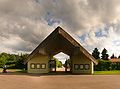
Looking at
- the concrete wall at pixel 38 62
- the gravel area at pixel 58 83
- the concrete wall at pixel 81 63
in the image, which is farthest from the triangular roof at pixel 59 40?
the gravel area at pixel 58 83

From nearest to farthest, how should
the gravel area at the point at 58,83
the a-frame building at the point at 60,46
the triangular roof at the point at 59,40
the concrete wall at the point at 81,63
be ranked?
the gravel area at the point at 58,83 < the triangular roof at the point at 59,40 < the a-frame building at the point at 60,46 < the concrete wall at the point at 81,63

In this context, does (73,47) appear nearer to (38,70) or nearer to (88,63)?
(88,63)

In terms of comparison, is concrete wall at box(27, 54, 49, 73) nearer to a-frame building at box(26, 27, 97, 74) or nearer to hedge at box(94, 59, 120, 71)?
a-frame building at box(26, 27, 97, 74)

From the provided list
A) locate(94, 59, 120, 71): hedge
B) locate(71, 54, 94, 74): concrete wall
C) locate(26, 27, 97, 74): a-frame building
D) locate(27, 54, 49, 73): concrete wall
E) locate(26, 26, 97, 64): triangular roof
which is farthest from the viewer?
locate(94, 59, 120, 71): hedge

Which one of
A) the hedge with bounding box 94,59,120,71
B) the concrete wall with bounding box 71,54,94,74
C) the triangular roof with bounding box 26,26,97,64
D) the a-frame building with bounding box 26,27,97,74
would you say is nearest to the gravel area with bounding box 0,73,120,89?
the triangular roof with bounding box 26,26,97,64

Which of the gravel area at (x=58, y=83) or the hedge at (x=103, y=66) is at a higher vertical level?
the hedge at (x=103, y=66)

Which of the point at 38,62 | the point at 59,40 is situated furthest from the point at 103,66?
the point at 38,62

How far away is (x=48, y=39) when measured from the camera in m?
37.8

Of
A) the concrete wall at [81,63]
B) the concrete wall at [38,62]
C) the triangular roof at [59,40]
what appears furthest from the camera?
the concrete wall at [38,62]

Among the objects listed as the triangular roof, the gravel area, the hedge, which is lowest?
the gravel area

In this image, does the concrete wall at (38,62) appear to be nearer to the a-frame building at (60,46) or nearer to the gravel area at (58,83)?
the a-frame building at (60,46)

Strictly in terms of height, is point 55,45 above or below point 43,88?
above

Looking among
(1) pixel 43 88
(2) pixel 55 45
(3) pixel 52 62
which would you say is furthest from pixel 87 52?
(1) pixel 43 88

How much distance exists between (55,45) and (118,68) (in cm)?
1937
